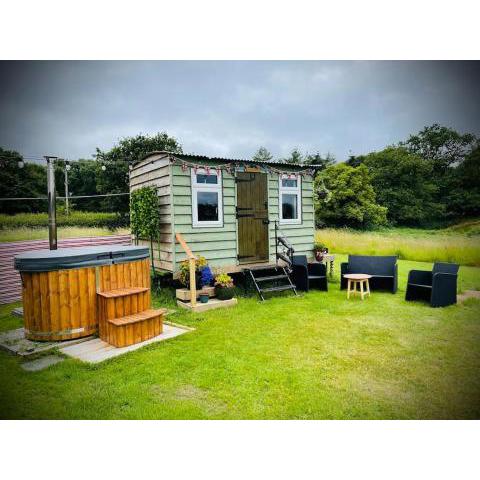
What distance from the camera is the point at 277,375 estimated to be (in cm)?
343

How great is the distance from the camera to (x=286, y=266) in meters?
7.29

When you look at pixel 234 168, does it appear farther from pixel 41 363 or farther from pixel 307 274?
pixel 41 363

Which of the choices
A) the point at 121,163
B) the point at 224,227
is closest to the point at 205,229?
the point at 224,227

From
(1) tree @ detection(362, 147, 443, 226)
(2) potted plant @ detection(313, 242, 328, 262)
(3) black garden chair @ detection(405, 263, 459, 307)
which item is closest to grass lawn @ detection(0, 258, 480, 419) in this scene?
(3) black garden chair @ detection(405, 263, 459, 307)

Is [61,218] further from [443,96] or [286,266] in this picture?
[443,96]

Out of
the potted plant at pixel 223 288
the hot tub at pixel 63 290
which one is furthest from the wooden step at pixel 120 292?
the potted plant at pixel 223 288

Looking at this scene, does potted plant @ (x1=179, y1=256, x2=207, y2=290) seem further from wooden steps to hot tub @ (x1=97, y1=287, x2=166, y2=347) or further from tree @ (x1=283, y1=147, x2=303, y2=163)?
tree @ (x1=283, y1=147, x2=303, y2=163)

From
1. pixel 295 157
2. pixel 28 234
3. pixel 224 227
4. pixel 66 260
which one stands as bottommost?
pixel 66 260

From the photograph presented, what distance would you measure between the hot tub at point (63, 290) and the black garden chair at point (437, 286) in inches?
212

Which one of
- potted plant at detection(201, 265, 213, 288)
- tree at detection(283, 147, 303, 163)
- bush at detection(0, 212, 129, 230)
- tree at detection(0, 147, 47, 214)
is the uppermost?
tree at detection(283, 147, 303, 163)

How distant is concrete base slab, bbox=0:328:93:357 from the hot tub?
0.07m

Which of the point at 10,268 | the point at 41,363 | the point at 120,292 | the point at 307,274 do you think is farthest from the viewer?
the point at 307,274

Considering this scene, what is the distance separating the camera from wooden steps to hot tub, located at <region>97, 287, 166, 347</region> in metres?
4.25

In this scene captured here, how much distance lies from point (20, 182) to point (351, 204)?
18.1 m
